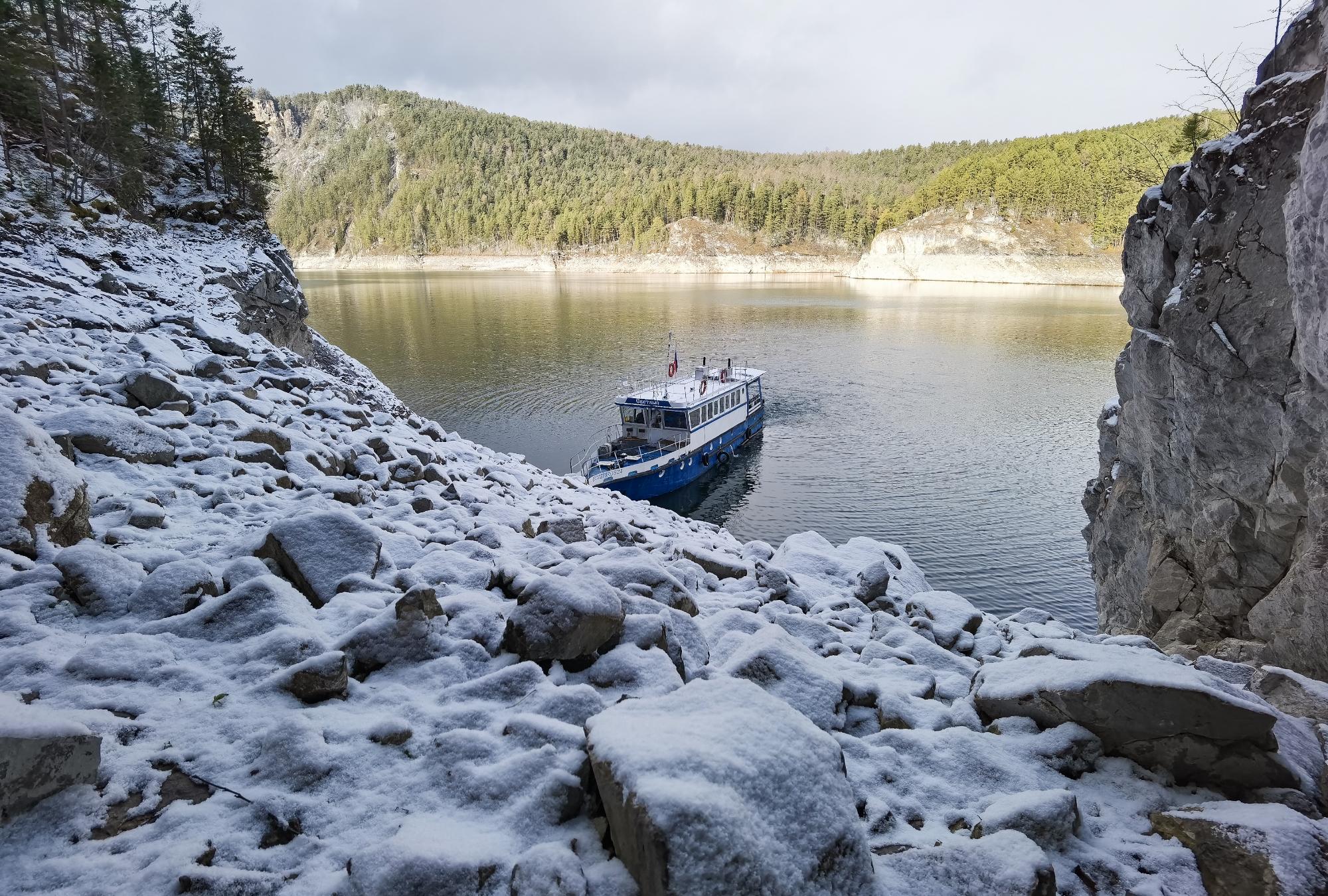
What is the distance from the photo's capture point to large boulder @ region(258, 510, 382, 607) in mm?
6305

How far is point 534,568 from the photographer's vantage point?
25.7ft

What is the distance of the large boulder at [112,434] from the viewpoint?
8.13m

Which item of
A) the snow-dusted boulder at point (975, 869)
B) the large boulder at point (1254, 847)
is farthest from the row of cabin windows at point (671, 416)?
the snow-dusted boulder at point (975, 869)

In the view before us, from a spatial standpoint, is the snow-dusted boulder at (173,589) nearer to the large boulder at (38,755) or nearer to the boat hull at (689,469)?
the large boulder at (38,755)

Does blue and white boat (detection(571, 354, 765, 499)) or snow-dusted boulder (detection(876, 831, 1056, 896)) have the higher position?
snow-dusted boulder (detection(876, 831, 1056, 896))

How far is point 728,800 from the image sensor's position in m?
3.36

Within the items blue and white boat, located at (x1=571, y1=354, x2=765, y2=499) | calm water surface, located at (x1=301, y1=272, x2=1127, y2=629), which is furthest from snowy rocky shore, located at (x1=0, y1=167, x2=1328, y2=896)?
blue and white boat, located at (x1=571, y1=354, x2=765, y2=499)

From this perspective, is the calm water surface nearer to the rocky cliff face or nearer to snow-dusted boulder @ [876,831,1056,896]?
the rocky cliff face

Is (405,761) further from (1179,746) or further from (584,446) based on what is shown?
(584,446)

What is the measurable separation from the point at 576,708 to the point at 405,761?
4.02ft

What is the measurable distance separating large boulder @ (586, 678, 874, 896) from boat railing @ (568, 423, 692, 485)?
25.2 m

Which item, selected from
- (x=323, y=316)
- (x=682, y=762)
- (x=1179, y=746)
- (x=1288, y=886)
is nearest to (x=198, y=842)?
(x=682, y=762)

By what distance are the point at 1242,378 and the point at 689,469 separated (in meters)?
23.6

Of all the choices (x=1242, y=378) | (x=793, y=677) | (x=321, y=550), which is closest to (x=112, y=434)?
(x=321, y=550)
